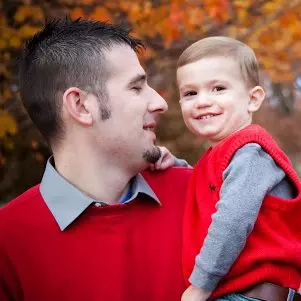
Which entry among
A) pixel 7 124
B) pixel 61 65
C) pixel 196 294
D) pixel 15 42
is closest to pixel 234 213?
pixel 196 294

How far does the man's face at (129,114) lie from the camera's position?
274 centimetres

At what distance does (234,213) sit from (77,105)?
82cm

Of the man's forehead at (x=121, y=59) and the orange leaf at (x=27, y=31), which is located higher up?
the orange leaf at (x=27, y=31)

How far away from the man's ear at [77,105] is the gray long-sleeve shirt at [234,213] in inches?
25.3

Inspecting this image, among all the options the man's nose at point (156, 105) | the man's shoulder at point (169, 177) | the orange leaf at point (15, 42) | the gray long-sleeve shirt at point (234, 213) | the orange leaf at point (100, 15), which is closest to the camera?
the gray long-sleeve shirt at point (234, 213)

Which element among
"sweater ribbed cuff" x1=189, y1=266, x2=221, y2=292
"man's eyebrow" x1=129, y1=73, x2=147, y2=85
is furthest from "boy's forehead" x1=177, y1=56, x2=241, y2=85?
"sweater ribbed cuff" x1=189, y1=266, x2=221, y2=292

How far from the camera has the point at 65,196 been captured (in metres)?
2.70

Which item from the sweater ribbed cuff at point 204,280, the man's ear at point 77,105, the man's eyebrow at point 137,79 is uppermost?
the man's eyebrow at point 137,79

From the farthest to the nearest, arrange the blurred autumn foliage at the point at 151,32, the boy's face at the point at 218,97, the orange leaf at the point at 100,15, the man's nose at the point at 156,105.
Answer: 1. the blurred autumn foliage at the point at 151,32
2. the orange leaf at the point at 100,15
3. the man's nose at the point at 156,105
4. the boy's face at the point at 218,97

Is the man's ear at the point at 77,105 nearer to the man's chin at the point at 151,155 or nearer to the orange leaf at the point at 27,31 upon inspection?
the man's chin at the point at 151,155

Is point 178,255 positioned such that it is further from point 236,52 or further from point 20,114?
point 20,114

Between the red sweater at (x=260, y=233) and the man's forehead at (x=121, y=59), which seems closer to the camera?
the red sweater at (x=260, y=233)

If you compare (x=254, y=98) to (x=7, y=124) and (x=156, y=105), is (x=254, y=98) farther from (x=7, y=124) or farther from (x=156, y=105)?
(x=7, y=124)

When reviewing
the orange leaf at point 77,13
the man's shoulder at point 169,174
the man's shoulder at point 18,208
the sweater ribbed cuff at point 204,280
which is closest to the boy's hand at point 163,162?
the man's shoulder at point 169,174
